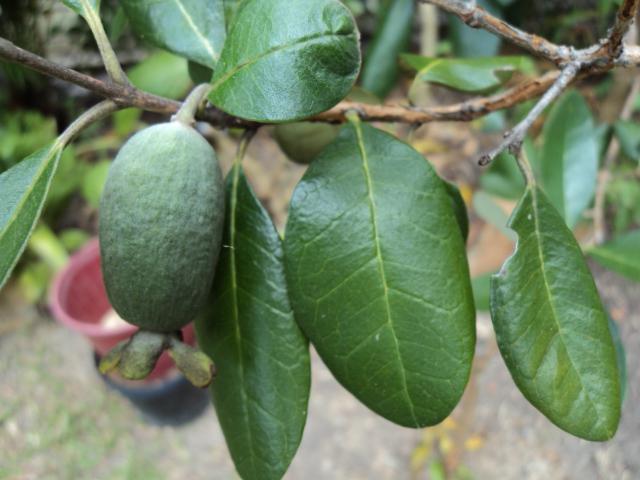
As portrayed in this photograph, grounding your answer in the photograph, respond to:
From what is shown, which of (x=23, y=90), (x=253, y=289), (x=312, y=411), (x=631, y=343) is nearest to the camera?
(x=253, y=289)

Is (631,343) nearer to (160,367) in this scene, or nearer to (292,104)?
(160,367)

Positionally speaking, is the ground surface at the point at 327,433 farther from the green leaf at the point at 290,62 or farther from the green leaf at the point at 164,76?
the green leaf at the point at 290,62

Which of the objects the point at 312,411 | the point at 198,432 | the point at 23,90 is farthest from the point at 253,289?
the point at 23,90

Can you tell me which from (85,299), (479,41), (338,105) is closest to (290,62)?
(338,105)

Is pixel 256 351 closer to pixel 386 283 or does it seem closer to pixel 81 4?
pixel 386 283

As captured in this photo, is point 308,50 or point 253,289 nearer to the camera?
point 308,50

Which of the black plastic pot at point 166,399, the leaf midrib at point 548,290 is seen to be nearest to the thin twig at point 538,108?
the leaf midrib at point 548,290

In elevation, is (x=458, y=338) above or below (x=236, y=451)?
above
